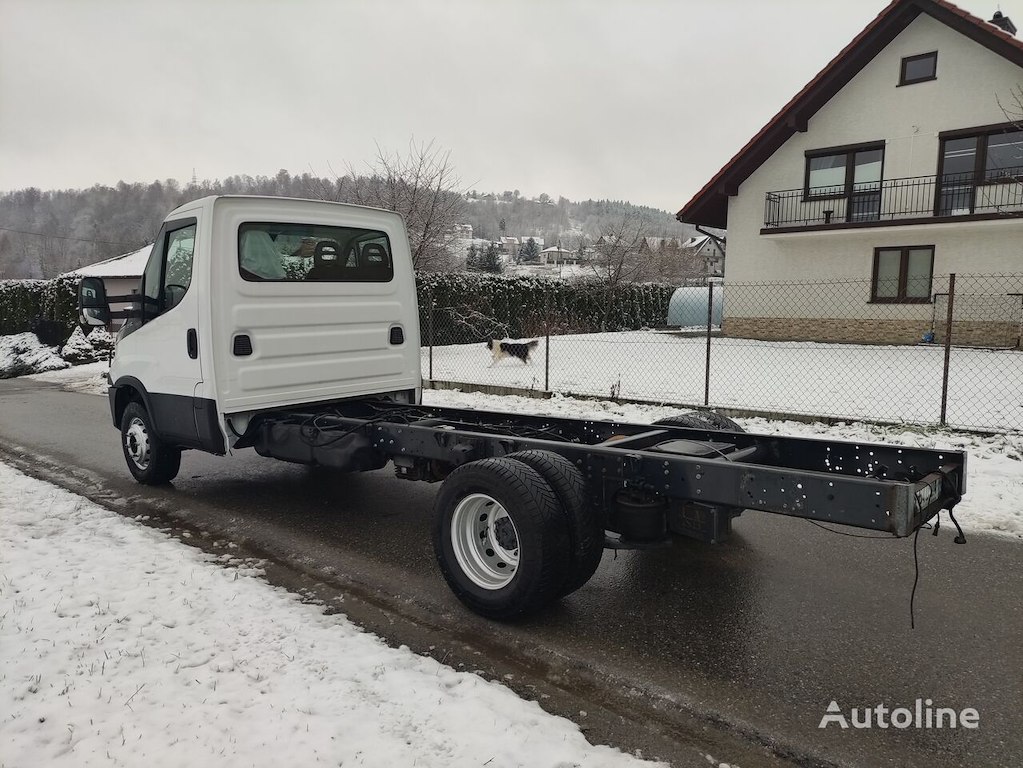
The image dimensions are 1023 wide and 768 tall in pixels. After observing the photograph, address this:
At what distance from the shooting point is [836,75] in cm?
2038

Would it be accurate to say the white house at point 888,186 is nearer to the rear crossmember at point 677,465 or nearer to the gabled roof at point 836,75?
the gabled roof at point 836,75

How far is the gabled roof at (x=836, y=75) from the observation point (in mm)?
18047

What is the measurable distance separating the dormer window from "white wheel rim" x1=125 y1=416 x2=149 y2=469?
2143cm

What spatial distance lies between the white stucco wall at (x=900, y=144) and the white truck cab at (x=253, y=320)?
17890 millimetres

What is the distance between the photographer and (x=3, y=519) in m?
5.58

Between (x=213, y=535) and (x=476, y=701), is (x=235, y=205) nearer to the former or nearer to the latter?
(x=213, y=535)

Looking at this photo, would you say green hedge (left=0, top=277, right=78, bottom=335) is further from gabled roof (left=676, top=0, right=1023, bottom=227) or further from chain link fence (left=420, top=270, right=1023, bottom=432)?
gabled roof (left=676, top=0, right=1023, bottom=227)

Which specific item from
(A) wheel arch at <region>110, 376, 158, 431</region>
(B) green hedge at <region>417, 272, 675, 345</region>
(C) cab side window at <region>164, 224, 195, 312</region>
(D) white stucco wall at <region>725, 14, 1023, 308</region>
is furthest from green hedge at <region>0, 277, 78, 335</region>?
(D) white stucco wall at <region>725, 14, 1023, 308</region>

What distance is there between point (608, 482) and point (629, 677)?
1.05m

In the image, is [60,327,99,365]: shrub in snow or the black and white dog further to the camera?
[60,327,99,365]: shrub in snow

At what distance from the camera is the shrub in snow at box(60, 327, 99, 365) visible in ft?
71.0

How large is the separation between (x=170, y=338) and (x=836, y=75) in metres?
20.8

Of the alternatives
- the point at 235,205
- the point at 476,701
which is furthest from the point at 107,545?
the point at 476,701

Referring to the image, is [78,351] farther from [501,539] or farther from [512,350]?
[501,539]
